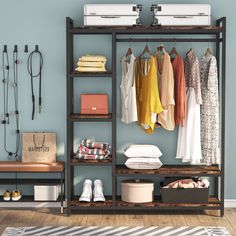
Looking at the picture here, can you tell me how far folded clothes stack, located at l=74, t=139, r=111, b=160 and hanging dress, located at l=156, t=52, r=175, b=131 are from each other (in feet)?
2.08

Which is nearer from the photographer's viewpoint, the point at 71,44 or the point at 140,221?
the point at 140,221

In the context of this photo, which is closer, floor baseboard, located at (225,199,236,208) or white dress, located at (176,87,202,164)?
white dress, located at (176,87,202,164)

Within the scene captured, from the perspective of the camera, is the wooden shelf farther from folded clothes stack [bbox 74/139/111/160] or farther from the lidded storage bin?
folded clothes stack [bbox 74/139/111/160]

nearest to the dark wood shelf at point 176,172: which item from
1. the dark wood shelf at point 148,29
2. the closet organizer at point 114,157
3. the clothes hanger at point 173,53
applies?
the closet organizer at point 114,157

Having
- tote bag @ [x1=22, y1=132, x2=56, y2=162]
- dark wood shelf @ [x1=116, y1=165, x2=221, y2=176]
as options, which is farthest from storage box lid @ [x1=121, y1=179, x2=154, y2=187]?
Result: tote bag @ [x1=22, y1=132, x2=56, y2=162]

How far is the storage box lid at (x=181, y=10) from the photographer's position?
5500 mm

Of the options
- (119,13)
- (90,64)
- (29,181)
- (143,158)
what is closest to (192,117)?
(143,158)

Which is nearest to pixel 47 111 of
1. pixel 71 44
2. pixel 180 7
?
pixel 71 44

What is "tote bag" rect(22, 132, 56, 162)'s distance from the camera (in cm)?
584

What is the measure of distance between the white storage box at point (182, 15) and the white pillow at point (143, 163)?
1.35m

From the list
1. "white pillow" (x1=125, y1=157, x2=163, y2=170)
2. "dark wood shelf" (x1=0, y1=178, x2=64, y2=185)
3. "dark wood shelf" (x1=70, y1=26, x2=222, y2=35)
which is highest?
"dark wood shelf" (x1=70, y1=26, x2=222, y2=35)

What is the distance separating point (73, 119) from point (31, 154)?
66cm

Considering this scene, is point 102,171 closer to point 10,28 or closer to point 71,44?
point 71,44

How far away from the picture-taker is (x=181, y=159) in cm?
595
